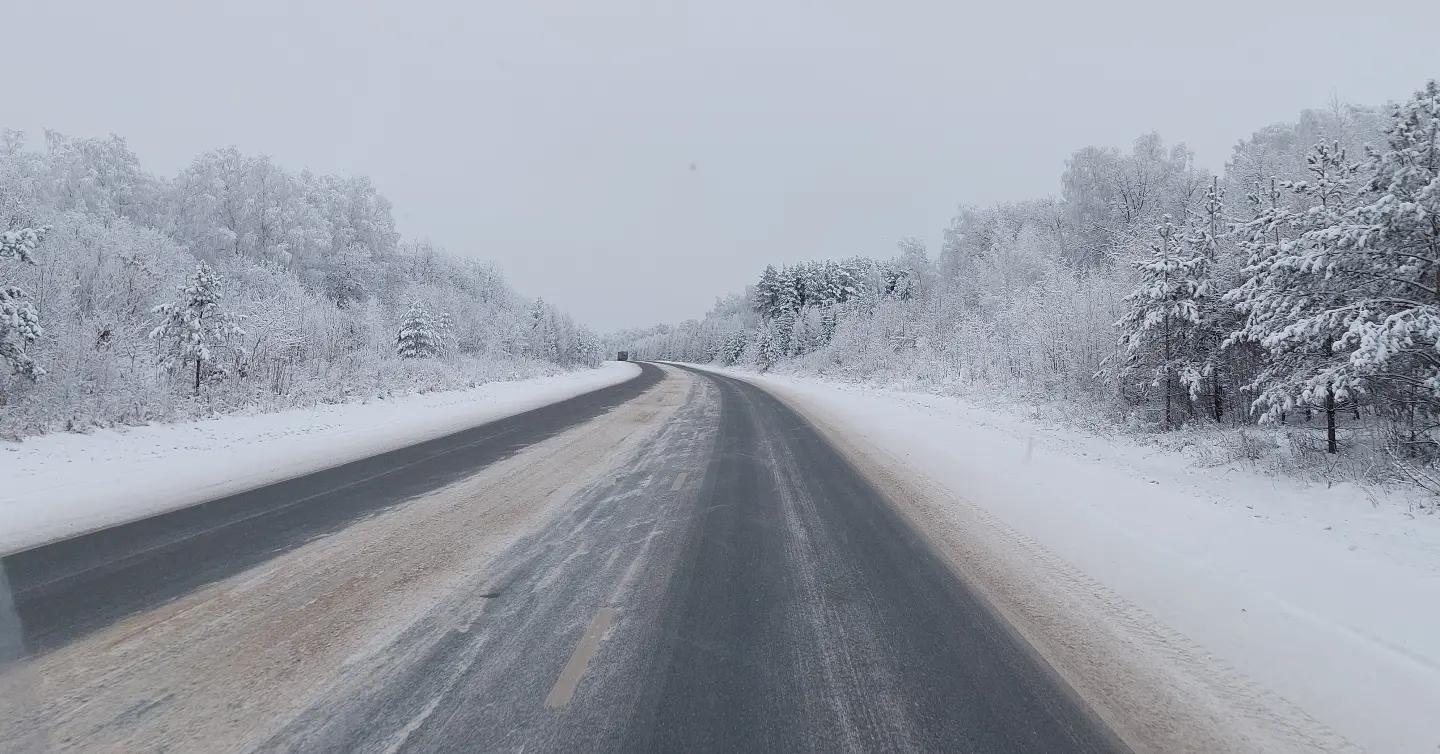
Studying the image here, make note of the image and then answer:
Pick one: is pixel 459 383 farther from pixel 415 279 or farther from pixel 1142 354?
pixel 415 279

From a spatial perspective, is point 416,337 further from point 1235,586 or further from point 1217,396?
point 1235,586

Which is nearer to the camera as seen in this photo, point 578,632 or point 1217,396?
point 578,632

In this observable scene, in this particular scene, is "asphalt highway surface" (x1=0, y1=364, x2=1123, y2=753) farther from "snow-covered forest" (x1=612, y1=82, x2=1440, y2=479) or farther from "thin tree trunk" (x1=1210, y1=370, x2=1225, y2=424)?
"thin tree trunk" (x1=1210, y1=370, x2=1225, y2=424)

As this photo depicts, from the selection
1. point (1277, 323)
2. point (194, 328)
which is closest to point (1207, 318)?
point (1277, 323)

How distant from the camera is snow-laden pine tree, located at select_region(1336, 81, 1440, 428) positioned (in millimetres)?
6836

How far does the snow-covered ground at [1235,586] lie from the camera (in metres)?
3.04

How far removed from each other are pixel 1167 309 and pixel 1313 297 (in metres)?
4.38

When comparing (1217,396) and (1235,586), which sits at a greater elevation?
(1217,396)

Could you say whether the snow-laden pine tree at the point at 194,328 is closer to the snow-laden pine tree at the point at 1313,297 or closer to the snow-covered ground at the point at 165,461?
the snow-covered ground at the point at 165,461

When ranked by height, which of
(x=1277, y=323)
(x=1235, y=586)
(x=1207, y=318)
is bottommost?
(x=1235, y=586)

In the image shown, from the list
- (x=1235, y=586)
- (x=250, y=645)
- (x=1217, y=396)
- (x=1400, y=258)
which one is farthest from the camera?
(x=1217, y=396)

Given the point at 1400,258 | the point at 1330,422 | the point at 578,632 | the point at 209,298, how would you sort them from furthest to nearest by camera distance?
the point at 209,298
the point at 1330,422
the point at 1400,258
the point at 578,632

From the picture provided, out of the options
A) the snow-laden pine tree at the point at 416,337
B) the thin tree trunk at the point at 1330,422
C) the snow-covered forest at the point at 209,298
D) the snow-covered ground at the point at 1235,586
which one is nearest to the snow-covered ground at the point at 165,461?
the snow-covered forest at the point at 209,298

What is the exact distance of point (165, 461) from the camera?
877 cm
